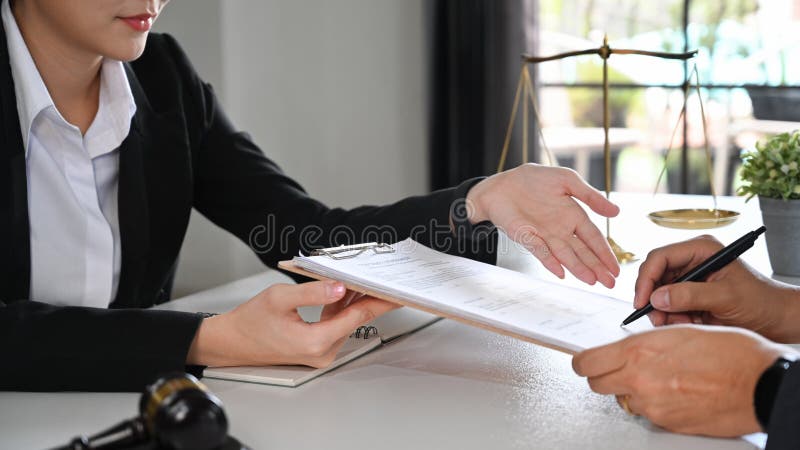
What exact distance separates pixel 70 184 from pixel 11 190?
0.44ft

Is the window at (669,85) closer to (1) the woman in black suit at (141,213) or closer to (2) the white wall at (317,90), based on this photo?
(2) the white wall at (317,90)

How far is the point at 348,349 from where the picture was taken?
116cm

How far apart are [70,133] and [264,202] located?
40 centimetres

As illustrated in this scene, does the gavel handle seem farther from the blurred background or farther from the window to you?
the window

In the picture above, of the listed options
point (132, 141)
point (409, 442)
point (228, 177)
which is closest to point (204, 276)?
point (228, 177)

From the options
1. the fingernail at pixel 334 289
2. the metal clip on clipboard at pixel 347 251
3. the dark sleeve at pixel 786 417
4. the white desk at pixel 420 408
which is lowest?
the white desk at pixel 420 408

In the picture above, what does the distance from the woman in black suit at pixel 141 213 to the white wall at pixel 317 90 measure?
137 centimetres

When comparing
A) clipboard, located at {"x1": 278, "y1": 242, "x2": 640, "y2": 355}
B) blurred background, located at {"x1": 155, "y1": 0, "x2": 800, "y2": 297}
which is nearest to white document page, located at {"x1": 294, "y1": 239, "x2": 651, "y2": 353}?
clipboard, located at {"x1": 278, "y1": 242, "x2": 640, "y2": 355}

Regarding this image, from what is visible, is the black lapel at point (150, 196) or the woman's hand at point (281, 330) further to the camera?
the black lapel at point (150, 196)

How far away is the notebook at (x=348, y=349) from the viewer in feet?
3.49

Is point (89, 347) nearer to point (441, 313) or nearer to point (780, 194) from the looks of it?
point (441, 313)

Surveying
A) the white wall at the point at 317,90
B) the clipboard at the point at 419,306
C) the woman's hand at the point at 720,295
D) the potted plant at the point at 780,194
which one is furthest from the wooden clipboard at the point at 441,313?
the white wall at the point at 317,90

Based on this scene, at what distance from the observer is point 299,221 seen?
66.7 inches

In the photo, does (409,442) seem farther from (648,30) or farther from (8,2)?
(648,30)
